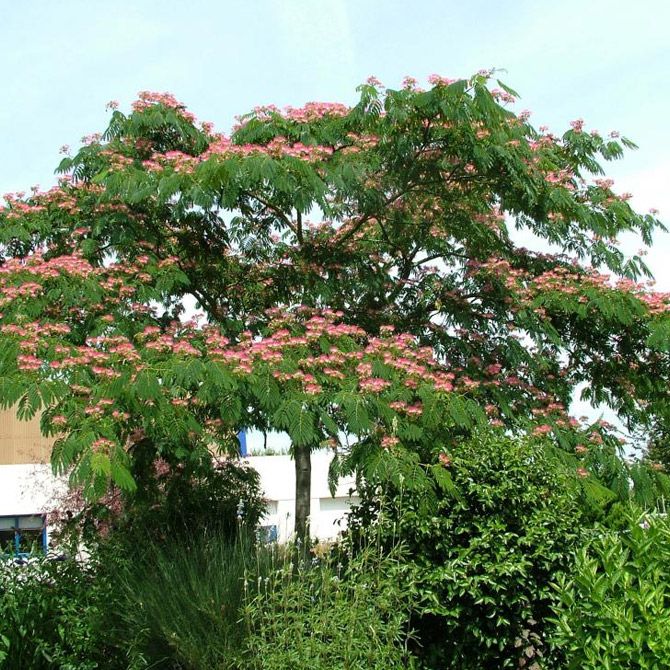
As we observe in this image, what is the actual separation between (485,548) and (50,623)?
12.6ft

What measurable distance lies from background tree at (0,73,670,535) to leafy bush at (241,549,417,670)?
1.32 metres

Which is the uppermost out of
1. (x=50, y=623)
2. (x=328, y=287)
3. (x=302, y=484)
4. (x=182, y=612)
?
(x=328, y=287)

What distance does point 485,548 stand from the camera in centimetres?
717

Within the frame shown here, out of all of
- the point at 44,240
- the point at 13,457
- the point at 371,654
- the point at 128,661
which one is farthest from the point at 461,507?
the point at 13,457

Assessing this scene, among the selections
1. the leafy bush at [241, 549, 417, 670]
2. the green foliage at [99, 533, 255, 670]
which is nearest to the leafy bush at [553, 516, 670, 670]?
the leafy bush at [241, 549, 417, 670]

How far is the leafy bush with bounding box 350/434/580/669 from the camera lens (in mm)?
7070

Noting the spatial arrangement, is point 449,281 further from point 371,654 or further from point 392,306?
point 371,654

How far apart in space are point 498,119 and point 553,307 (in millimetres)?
2055

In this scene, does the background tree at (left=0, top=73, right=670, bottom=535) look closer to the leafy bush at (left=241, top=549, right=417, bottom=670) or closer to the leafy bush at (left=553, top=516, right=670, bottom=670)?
the leafy bush at (left=241, top=549, right=417, bottom=670)

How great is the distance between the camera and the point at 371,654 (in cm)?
639

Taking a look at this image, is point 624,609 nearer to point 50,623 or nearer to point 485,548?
point 485,548

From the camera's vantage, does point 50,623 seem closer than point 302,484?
Yes

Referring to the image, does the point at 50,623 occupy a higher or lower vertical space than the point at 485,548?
lower

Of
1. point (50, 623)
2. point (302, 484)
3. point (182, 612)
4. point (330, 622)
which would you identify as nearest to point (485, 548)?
point (330, 622)
